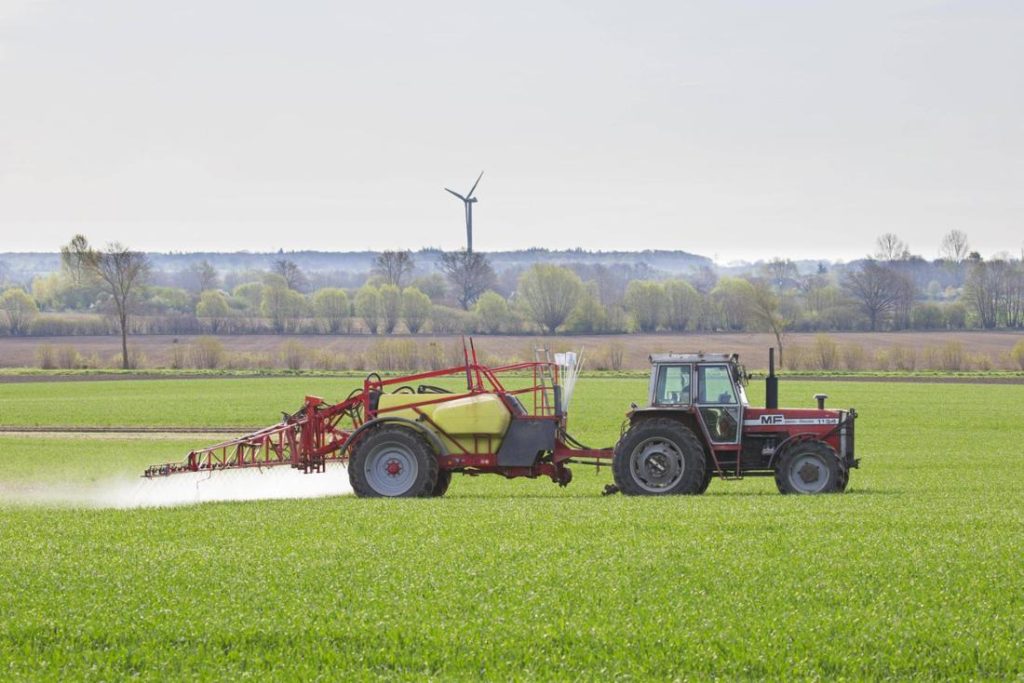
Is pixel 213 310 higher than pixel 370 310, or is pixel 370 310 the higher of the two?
pixel 213 310

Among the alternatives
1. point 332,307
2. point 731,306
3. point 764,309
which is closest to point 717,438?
point 764,309

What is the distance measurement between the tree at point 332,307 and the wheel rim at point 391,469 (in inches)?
4748

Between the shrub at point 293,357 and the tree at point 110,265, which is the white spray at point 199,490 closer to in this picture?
the shrub at point 293,357

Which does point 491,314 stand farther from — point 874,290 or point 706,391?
point 706,391

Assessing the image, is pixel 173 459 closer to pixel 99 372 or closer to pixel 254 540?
pixel 254 540

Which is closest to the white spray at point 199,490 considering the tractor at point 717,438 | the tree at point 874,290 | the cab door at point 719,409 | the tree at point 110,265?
the tractor at point 717,438

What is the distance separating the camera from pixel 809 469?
21234mm

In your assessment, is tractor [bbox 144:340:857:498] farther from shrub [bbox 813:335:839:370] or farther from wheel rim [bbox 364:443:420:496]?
shrub [bbox 813:335:839:370]

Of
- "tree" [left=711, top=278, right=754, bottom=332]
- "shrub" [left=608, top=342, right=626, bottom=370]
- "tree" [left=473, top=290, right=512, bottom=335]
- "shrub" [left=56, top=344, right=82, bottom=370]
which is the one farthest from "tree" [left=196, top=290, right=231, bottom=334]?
"shrub" [left=608, top=342, right=626, bottom=370]

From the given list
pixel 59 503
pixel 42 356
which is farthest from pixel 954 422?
pixel 42 356

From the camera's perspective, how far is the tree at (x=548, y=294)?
13675cm

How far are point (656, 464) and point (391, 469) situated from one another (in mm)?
4502

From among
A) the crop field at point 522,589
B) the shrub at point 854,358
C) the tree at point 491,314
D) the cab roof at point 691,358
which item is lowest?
the shrub at point 854,358

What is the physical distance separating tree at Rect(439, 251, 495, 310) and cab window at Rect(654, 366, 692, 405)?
159 m
